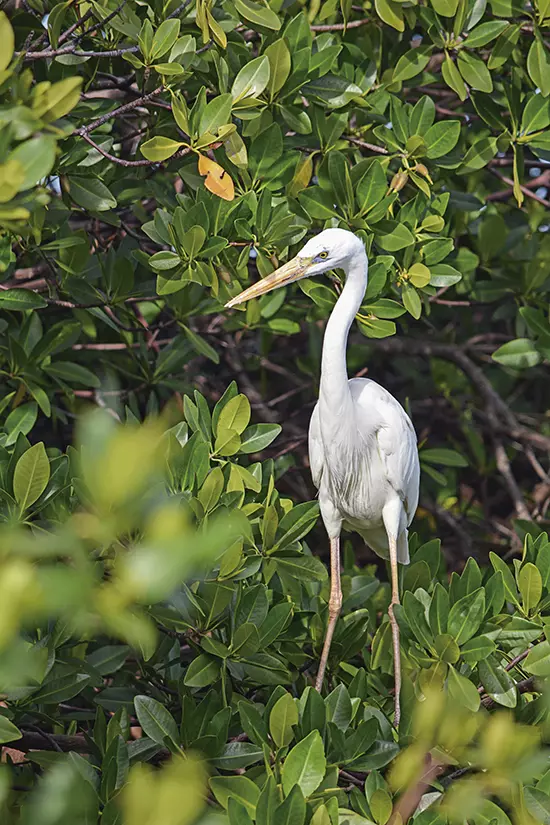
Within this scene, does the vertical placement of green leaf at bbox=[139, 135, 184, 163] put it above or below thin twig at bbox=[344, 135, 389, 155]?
above

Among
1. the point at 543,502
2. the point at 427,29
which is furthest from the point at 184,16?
the point at 543,502

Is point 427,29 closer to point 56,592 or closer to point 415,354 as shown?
point 415,354

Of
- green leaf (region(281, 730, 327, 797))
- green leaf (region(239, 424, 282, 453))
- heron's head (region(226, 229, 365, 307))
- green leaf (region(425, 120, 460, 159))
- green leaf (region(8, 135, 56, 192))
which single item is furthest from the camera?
green leaf (region(425, 120, 460, 159))

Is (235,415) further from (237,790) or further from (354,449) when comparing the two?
(237,790)

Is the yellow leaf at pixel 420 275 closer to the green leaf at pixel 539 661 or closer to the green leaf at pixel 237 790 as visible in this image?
the green leaf at pixel 539 661

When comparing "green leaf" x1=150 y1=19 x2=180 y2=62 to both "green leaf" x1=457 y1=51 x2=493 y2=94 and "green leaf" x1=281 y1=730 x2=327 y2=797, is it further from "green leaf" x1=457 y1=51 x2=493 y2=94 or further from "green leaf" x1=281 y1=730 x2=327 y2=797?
"green leaf" x1=281 y1=730 x2=327 y2=797

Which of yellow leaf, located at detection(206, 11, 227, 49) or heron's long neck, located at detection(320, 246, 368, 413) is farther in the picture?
heron's long neck, located at detection(320, 246, 368, 413)

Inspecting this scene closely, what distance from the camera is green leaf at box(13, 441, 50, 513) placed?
160 centimetres

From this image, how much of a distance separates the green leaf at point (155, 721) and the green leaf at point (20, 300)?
850mm

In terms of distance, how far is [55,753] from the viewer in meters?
1.66

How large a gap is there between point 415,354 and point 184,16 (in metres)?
1.65

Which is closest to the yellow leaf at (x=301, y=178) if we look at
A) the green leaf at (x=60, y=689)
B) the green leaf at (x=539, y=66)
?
the green leaf at (x=539, y=66)

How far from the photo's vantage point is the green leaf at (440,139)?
229 centimetres

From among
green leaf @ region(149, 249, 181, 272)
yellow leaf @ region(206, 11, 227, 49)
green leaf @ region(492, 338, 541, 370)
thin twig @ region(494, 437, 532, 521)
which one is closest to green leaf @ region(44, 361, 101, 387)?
green leaf @ region(149, 249, 181, 272)
